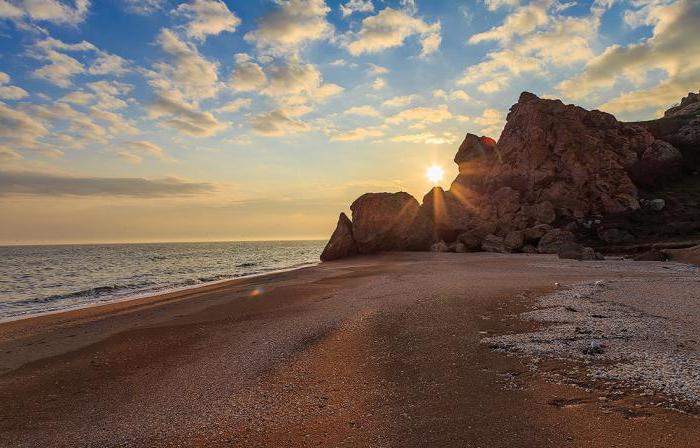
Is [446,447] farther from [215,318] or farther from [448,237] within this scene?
[448,237]

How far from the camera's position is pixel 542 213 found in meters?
46.9

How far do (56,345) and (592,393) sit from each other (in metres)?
13.8

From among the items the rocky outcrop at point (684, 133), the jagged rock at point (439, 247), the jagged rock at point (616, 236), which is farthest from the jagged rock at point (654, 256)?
the rocky outcrop at point (684, 133)

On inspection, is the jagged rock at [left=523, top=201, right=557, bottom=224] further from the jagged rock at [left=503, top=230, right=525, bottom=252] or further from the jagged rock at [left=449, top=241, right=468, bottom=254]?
the jagged rock at [left=449, top=241, right=468, bottom=254]

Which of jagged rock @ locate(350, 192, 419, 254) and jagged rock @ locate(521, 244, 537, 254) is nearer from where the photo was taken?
→ jagged rock @ locate(521, 244, 537, 254)

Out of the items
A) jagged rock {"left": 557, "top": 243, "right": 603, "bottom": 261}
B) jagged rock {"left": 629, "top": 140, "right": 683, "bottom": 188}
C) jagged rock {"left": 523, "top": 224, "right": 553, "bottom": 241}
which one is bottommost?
jagged rock {"left": 557, "top": 243, "right": 603, "bottom": 261}

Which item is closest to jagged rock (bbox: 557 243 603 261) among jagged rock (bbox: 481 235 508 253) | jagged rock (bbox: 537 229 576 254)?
jagged rock (bbox: 537 229 576 254)

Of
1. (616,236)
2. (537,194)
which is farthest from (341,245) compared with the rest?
(616,236)

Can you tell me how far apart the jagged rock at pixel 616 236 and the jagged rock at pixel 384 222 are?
20.0 m

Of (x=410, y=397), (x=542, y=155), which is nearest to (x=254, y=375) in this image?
(x=410, y=397)

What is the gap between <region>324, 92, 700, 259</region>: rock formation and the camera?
4634 centimetres

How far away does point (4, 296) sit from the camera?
27.1 m

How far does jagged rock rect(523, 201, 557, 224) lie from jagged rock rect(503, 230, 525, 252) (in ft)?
19.1

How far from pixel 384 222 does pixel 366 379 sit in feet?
136
